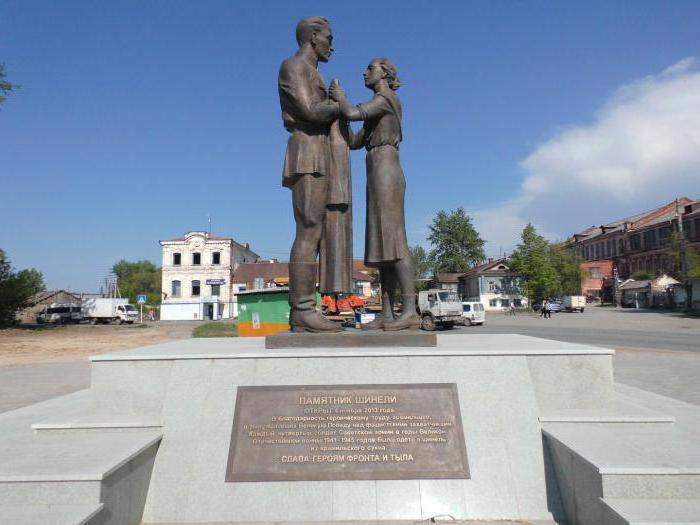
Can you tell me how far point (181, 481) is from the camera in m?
3.40

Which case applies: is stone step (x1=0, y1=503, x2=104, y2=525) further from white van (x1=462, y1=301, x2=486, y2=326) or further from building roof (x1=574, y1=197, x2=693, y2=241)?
building roof (x1=574, y1=197, x2=693, y2=241)

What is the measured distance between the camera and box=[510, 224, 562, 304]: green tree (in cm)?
4894

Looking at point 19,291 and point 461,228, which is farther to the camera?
point 461,228

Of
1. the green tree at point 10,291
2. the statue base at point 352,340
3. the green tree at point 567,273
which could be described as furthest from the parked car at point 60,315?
the green tree at point 567,273

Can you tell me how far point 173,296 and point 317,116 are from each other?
154 feet

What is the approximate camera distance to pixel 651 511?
100 inches

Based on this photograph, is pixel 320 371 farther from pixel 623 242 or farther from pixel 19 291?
pixel 623 242

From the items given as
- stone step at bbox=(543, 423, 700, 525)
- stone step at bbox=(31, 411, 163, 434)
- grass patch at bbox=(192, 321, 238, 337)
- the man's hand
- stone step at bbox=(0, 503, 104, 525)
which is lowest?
grass patch at bbox=(192, 321, 238, 337)

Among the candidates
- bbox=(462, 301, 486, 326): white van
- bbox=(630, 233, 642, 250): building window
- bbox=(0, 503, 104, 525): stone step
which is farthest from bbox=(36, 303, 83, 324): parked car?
bbox=(630, 233, 642, 250): building window

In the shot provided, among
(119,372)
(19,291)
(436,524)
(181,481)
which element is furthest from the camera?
(19,291)

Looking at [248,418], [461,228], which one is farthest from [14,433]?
[461,228]

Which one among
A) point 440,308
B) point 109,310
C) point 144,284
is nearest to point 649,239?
point 440,308

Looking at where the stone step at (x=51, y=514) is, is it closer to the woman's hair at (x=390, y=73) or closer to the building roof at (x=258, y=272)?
the woman's hair at (x=390, y=73)

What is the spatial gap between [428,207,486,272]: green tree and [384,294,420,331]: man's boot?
59.8 meters
